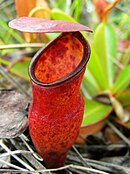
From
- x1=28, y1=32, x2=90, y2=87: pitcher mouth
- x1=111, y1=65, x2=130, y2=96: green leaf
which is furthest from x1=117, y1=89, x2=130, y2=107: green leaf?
x1=28, y1=32, x2=90, y2=87: pitcher mouth

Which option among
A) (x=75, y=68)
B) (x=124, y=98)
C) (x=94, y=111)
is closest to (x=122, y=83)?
(x=124, y=98)

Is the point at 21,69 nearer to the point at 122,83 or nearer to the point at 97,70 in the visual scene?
the point at 97,70

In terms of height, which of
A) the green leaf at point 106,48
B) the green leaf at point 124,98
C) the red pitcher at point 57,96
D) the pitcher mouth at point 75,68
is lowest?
the green leaf at point 124,98

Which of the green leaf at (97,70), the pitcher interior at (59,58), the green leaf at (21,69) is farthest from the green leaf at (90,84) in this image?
the pitcher interior at (59,58)

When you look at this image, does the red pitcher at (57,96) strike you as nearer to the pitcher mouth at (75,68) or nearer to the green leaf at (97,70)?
the pitcher mouth at (75,68)

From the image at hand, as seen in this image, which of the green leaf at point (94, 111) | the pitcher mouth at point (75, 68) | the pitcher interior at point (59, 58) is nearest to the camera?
the pitcher mouth at point (75, 68)

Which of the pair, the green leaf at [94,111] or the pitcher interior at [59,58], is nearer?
the pitcher interior at [59,58]
